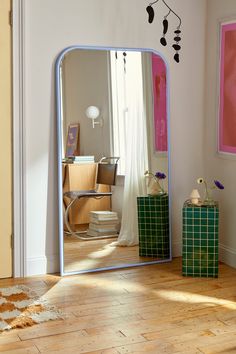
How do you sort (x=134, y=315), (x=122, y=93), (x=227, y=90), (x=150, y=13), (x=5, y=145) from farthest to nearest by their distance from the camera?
(x=227, y=90) < (x=122, y=93) < (x=150, y=13) < (x=5, y=145) < (x=134, y=315)

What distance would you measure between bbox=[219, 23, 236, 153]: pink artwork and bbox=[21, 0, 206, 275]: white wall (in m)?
0.33

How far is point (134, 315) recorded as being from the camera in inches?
129

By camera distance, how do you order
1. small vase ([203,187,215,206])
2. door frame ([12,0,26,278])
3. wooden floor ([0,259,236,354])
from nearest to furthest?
wooden floor ([0,259,236,354]), door frame ([12,0,26,278]), small vase ([203,187,215,206])

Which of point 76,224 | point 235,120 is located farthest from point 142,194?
point 235,120

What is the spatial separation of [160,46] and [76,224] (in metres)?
1.55

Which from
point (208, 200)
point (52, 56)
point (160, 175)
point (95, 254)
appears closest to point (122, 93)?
point (52, 56)

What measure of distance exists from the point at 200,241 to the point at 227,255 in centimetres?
46

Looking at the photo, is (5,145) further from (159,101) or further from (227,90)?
(227,90)

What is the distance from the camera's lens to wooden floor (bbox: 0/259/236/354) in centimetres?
286

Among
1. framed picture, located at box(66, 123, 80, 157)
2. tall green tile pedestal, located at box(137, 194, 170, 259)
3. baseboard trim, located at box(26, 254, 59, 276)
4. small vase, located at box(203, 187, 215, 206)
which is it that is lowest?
baseboard trim, located at box(26, 254, 59, 276)

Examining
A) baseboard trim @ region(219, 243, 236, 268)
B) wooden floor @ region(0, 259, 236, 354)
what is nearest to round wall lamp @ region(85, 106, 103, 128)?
wooden floor @ region(0, 259, 236, 354)

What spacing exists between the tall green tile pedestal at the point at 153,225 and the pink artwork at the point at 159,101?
0.42 meters

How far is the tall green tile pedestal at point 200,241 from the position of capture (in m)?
4.06

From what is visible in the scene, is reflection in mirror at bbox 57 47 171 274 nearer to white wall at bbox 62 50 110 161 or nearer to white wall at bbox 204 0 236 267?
white wall at bbox 62 50 110 161
